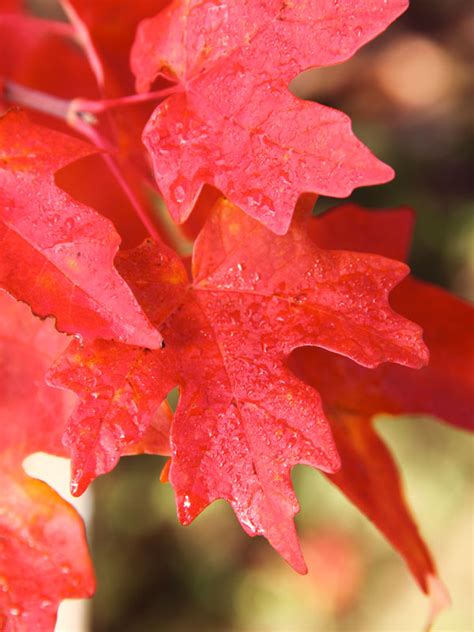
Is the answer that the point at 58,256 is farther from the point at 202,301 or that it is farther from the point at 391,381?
the point at 391,381

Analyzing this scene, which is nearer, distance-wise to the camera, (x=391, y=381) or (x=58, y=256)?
(x=58, y=256)

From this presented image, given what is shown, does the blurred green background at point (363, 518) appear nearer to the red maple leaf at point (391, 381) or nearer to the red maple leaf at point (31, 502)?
the red maple leaf at point (391, 381)

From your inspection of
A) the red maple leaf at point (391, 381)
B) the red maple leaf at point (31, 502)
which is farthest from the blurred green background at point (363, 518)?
the red maple leaf at point (31, 502)

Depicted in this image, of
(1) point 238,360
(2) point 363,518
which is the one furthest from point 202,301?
(2) point 363,518

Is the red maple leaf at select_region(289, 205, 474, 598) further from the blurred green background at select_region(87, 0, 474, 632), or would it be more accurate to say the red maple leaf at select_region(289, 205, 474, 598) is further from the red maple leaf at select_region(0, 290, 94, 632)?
the blurred green background at select_region(87, 0, 474, 632)

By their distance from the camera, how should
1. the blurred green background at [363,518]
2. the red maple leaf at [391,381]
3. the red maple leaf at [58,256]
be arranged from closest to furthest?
1. the red maple leaf at [58,256]
2. the red maple leaf at [391,381]
3. the blurred green background at [363,518]

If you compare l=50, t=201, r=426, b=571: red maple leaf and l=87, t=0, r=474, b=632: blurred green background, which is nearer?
l=50, t=201, r=426, b=571: red maple leaf

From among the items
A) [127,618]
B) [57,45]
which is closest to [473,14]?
[57,45]

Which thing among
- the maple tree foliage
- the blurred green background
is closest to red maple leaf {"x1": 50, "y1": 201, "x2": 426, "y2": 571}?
the maple tree foliage
